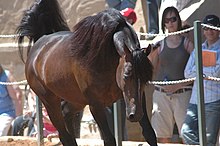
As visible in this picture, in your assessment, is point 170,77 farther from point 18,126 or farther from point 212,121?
point 18,126

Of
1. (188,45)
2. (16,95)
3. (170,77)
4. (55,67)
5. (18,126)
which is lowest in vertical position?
(18,126)

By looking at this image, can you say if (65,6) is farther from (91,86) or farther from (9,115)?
(91,86)

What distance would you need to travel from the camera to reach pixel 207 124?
7.84 meters

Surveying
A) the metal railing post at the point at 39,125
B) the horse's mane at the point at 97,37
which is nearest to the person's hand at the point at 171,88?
the horse's mane at the point at 97,37

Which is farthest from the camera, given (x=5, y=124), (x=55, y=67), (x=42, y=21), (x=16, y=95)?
(x=16, y=95)

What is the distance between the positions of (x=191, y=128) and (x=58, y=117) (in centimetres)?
137

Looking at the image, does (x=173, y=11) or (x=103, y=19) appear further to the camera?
(x=173, y=11)

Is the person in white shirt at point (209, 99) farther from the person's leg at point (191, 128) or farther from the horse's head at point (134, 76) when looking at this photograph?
the horse's head at point (134, 76)

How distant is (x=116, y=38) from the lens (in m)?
6.49

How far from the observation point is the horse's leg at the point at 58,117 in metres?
7.95

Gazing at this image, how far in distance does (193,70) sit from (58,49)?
1416mm

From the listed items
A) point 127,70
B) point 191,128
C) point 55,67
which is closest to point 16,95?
point 55,67

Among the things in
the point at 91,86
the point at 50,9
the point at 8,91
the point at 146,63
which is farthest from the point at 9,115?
the point at 146,63

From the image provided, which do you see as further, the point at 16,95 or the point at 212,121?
the point at 16,95
